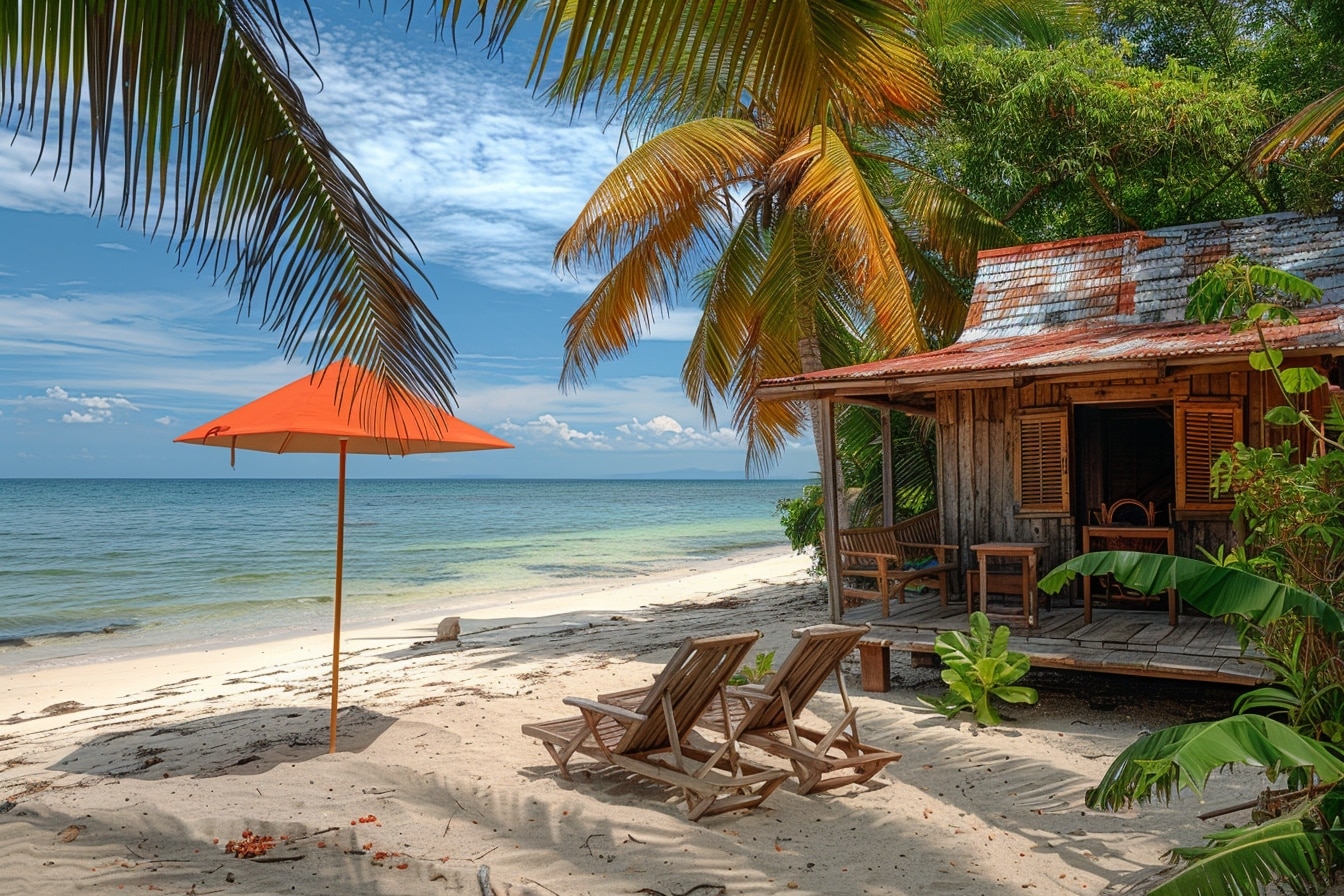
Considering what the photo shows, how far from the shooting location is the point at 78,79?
10.4 feet

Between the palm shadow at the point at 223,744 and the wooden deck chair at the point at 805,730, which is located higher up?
the wooden deck chair at the point at 805,730

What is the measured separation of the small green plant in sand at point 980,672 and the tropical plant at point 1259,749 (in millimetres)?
3072

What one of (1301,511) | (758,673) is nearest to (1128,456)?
(758,673)

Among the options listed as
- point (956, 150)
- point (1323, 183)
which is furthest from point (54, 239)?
point (1323, 183)

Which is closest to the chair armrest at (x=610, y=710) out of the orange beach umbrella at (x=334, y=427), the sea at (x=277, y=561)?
the orange beach umbrella at (x=334, y=427)

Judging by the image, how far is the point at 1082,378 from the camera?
9414mm

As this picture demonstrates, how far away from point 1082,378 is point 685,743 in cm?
573

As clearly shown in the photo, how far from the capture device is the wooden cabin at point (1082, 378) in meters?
8.16

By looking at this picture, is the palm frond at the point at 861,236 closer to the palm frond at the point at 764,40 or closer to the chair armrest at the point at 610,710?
the chair armrest at the point at 610,710

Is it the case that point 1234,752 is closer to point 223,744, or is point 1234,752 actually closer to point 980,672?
point 980,672

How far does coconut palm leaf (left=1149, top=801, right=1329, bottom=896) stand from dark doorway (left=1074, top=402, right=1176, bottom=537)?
7850 millimetres

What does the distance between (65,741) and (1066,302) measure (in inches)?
425

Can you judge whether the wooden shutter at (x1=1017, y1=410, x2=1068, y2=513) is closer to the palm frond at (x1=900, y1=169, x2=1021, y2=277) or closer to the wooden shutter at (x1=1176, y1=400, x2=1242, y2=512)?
the wooden shutter at (x1=1176, y1=400, x2=1242, y2=512)

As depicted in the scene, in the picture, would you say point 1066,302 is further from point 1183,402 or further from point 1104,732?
point 1104,732
